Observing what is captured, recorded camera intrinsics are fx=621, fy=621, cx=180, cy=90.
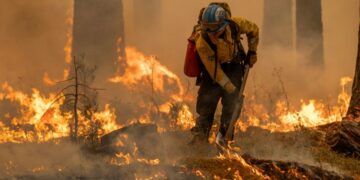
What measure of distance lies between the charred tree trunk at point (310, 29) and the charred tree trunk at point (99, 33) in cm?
524

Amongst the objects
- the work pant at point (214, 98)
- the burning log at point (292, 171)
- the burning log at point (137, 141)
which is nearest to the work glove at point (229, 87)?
the work pant at point (214, 98)

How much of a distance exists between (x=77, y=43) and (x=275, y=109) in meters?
4.42

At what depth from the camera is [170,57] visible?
1712 cm

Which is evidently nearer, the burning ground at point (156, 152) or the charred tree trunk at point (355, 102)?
the burning ground at point (156, 152)

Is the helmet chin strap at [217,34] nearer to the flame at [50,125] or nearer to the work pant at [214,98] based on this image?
the work pant at [214,98]

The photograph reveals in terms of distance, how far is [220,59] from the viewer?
7371mm

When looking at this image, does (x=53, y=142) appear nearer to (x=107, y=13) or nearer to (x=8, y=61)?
(x=107, y=13)

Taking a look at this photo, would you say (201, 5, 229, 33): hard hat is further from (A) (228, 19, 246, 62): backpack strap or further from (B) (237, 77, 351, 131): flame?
(B) (237, 77, 351, 131): flame

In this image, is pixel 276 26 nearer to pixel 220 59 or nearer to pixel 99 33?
pixel 99 33

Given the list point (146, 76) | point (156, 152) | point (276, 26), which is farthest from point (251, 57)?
point (276, 26)

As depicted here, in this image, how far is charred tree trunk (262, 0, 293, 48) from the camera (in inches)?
693

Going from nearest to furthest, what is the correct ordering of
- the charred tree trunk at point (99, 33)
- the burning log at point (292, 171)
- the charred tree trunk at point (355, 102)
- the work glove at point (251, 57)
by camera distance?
the burning log at point (292, 171)
the work glove at point (251, 57)
the charred tree trunk at point (355, 102)
the charred tree trunk at point (99, 33)

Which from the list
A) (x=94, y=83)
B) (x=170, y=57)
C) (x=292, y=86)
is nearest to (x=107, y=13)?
(x=94, y=83)

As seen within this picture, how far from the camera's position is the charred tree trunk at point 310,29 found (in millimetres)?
16234
